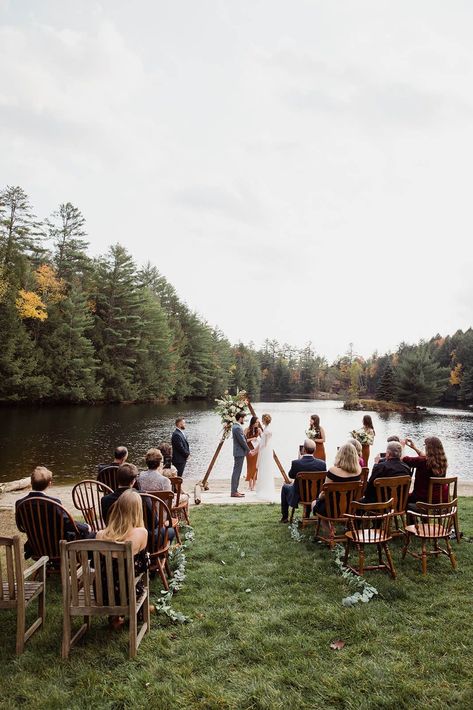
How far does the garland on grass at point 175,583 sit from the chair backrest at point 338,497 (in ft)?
7.20

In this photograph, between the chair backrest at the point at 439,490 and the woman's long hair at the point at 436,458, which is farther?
the woman's long hair at the point at 436,458

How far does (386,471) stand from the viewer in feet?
21.7

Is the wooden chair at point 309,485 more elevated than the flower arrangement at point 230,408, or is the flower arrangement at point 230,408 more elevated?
the flower arrangement at point 230,408

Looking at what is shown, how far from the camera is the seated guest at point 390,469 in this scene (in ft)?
21.6

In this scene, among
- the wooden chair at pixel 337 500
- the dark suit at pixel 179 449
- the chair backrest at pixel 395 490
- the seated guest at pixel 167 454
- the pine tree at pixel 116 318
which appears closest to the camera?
the chair backrest at pixel 395 490

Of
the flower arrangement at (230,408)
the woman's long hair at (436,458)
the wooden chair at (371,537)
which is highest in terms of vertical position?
the flower arrangement at (230,408)

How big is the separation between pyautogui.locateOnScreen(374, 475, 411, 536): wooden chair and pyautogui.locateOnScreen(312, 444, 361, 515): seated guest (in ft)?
1.21

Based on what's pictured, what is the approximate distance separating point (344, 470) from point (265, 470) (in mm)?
5285

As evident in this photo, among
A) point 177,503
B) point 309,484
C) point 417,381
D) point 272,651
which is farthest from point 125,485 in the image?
point 417,381

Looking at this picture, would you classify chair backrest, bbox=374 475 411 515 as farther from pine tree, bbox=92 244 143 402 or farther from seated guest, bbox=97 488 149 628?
pine tree, bbox=92 244 143 402

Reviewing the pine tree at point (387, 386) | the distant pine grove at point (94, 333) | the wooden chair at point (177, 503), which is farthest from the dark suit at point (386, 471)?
the pine tree at point (387, 386)

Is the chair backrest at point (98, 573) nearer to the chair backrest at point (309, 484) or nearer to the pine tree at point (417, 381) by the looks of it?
the chair backrest at point (309, 484)

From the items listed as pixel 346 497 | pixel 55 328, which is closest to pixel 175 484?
pixel 346 497

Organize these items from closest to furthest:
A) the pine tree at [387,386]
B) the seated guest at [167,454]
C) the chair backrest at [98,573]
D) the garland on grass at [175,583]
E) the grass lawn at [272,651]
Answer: the grass lawn at [272,651], the chair backrest at [98,573], the garland on grass at [175,583], the seated guest at [167,454], the pine tree at [387,386]
